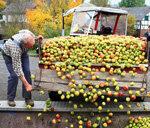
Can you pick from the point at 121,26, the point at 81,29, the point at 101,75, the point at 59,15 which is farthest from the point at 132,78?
the point at 59,15

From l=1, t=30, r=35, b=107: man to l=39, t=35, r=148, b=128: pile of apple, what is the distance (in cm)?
38

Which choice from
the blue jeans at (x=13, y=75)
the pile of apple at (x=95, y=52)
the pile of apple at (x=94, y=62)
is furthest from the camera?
the blue jeans at (x=13, y=75)

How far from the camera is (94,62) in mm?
7684

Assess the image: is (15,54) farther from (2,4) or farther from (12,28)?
(2,4)

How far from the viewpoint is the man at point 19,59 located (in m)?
7.52

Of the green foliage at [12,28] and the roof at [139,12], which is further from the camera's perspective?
the roof at [139,12]

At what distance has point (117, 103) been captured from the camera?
26.8 feet

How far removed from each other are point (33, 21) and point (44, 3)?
477 centimetres

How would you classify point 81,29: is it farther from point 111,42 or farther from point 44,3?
point 44,3

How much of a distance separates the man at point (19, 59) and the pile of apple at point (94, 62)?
38cm

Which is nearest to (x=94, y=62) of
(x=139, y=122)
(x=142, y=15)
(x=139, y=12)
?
(x=139, y=122)

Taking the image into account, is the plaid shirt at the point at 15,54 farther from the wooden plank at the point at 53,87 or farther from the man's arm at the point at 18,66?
the wooden plank at the point at 53,87

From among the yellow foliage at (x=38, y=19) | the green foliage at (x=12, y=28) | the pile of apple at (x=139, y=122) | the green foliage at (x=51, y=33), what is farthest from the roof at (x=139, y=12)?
the pile of apple at (x=139, y=122)

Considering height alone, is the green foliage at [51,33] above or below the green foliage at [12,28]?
above
